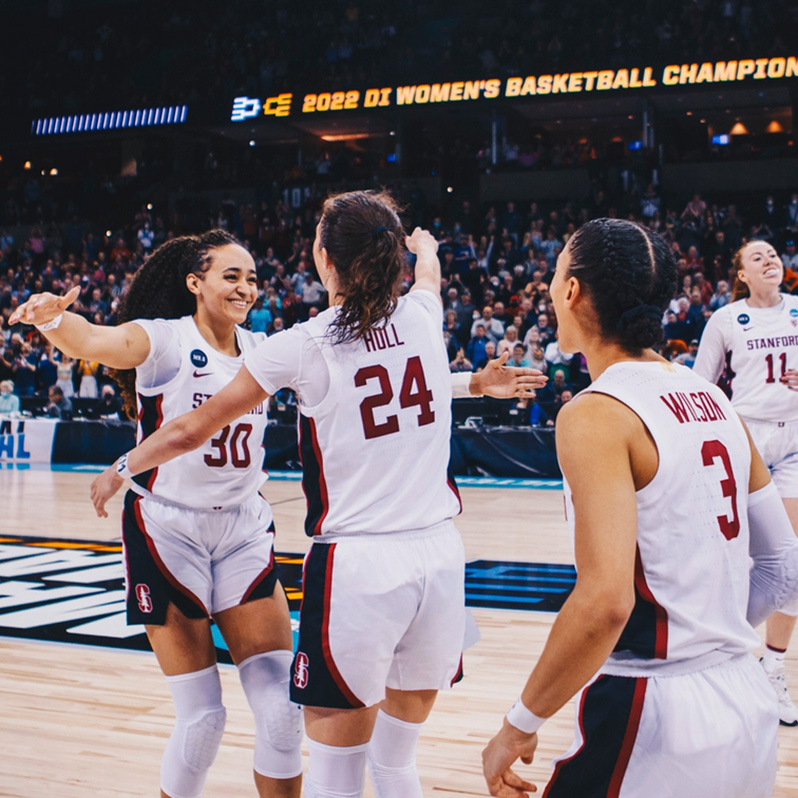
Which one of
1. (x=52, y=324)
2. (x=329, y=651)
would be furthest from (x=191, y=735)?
(x=52, y=324)

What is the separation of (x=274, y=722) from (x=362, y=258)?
4.42 ft

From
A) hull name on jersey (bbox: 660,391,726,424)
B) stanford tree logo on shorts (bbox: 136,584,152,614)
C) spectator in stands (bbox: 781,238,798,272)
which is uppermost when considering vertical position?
spectator in stands (bbox: 781,238,798,272)

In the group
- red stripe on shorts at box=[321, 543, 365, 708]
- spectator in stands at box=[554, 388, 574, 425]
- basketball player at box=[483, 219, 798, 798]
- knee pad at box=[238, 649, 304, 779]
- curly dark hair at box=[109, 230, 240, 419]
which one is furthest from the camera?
spectator in stands at box=[554, 388, 574, 425]

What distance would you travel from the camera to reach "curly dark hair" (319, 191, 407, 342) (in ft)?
7.76

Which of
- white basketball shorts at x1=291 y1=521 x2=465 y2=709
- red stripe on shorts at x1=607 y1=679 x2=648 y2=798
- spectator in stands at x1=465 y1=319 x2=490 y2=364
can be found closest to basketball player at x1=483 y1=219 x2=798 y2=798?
red stripe on shorts at x1=607 y1=679 x2=648 y2=798

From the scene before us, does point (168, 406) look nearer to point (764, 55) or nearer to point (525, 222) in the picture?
point (525, 222)

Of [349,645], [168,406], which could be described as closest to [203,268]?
[168,406]

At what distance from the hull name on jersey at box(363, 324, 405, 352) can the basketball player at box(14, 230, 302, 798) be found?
28.7 inches

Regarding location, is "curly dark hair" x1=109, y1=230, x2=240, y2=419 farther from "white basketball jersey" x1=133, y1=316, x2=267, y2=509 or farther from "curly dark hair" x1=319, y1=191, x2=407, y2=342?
"curly dark hair" x1=319, y1=191, x2=407, y2=342

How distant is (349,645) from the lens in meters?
2.25

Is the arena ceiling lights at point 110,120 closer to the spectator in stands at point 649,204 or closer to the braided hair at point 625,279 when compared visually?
the spectator in stands at point 649,204

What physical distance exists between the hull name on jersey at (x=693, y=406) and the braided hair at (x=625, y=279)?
0.12m

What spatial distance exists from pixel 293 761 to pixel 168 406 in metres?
1.12

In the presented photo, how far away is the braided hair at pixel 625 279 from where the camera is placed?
175 centimetres
